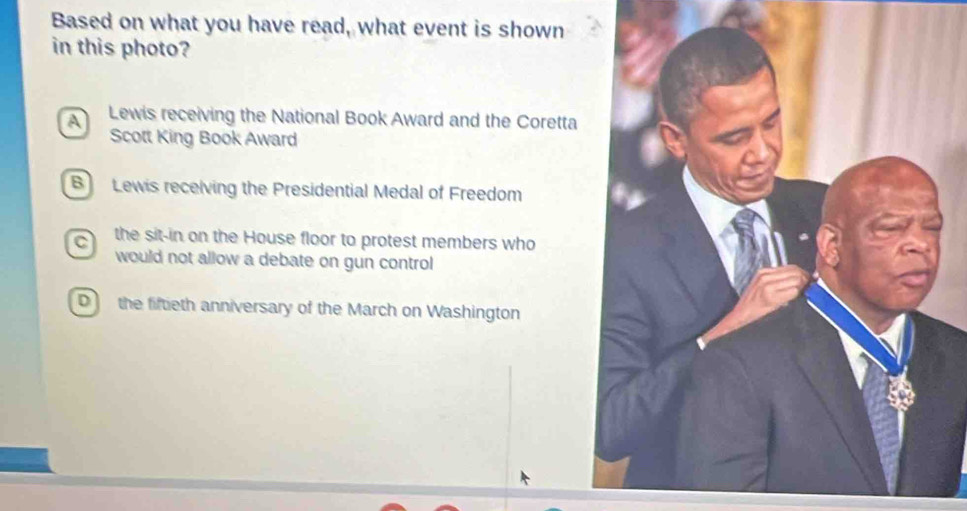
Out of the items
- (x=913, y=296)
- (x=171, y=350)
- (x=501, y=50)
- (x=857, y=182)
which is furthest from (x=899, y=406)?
(x=171, y=350)

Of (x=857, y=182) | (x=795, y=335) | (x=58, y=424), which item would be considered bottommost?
(x=58, y=424)

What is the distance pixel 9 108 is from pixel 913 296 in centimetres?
83

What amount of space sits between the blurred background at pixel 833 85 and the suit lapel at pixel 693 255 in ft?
0.08

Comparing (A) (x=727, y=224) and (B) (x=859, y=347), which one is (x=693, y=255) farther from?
(B) (x=859, y=347)

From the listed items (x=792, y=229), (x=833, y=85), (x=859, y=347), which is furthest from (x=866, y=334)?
(x=833, y=85)

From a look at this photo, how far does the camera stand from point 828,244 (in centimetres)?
60

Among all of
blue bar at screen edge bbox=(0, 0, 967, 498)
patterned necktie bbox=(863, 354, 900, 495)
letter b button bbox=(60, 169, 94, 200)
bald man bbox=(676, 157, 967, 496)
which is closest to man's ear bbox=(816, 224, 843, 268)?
bald man bbox=(676, 157, 967, 496)

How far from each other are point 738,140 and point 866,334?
0.22m

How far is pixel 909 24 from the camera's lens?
22.1 inches

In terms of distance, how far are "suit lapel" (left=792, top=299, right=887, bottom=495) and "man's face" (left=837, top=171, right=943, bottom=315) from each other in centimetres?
5

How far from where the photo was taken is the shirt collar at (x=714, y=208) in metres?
0.59

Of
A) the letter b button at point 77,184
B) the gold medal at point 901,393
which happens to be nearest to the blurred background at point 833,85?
the gold medal at point 901,393

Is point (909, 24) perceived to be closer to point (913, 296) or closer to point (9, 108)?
point (913, 296)

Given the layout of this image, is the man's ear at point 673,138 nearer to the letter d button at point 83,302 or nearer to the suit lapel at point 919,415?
the suit lapel at point 919,415
